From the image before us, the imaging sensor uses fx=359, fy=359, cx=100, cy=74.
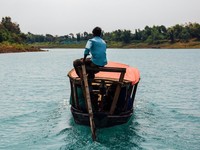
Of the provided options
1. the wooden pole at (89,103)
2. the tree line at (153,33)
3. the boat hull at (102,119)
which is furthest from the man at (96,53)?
the tree line at (153,33)

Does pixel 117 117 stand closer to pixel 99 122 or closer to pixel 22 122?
pixel 99 122

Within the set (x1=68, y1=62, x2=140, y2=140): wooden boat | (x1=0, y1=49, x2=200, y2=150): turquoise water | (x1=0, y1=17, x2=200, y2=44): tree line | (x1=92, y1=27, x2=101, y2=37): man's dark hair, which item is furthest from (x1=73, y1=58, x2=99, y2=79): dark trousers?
(x1=0, y1=17, x2=200, y2=44): tree line

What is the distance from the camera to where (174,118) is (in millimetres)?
19281

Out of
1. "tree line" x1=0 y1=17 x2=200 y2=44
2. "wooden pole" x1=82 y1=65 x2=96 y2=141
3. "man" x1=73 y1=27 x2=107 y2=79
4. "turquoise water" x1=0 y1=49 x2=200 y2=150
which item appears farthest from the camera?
"tree line" x1=0 y1=17 x2=200 y2=44

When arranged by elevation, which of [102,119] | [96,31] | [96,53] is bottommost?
[102,119]

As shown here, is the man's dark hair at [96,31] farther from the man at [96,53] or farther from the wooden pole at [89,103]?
the wooden pole at [89,103]

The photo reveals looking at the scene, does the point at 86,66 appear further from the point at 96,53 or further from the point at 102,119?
the point at 102,119

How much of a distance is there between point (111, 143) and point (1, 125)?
21.6 ft

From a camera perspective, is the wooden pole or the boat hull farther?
the boat hull

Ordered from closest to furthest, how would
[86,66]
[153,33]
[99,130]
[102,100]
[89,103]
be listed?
[89,103], [86,66], [102,100], [99,130], [153,33]


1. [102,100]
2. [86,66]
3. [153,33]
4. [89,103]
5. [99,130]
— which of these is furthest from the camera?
[153,33]

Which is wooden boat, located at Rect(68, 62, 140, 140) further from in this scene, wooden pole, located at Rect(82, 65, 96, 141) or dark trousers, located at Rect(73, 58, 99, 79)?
dark trousers, located at Rect(73, 58, 99, 79)

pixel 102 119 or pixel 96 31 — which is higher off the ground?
pixel 96 31

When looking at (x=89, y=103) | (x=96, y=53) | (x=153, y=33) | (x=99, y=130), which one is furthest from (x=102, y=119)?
(x=153, y=33)
